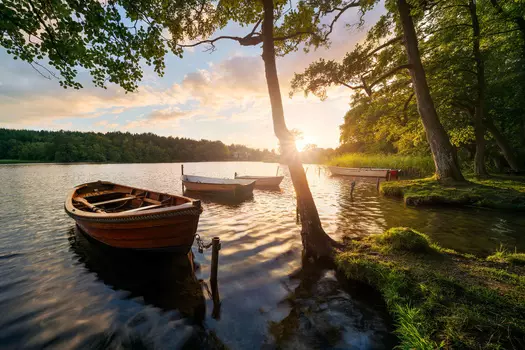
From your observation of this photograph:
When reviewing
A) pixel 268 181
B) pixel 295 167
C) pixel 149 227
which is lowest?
pixel 268 181

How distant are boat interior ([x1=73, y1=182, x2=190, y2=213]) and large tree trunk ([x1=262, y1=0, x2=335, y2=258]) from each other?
3655 millimetres

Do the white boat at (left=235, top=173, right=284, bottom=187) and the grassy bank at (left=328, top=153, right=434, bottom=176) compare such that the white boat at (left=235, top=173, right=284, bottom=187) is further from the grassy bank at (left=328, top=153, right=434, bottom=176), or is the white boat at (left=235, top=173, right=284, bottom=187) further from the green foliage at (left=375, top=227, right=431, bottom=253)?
the grassy bank at (left=328, top=153, right=434, bottom=176)

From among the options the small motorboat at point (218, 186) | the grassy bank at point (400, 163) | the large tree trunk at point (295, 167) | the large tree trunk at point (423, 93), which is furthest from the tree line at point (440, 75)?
the small motorboat at point (218, 186)

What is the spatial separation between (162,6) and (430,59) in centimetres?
1766

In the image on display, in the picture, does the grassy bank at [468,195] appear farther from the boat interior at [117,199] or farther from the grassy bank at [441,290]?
the boat interior at [117,199]

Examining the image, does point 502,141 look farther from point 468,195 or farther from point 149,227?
point 149,227

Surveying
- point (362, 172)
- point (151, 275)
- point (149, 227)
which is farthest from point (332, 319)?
point (362, 172)

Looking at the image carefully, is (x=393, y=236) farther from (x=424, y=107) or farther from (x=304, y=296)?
(x=424, y=107)

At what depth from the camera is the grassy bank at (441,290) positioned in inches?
105

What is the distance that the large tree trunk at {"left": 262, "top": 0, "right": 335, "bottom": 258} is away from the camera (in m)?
5.62

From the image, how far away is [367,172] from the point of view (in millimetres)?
31062

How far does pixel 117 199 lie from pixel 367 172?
3076 cm

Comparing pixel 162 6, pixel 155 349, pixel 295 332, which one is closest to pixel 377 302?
pixel 295 332

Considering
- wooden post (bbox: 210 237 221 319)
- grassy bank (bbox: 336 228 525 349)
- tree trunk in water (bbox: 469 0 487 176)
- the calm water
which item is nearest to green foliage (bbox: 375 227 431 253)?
grassy bank (bbox: 336 228 525 349)
